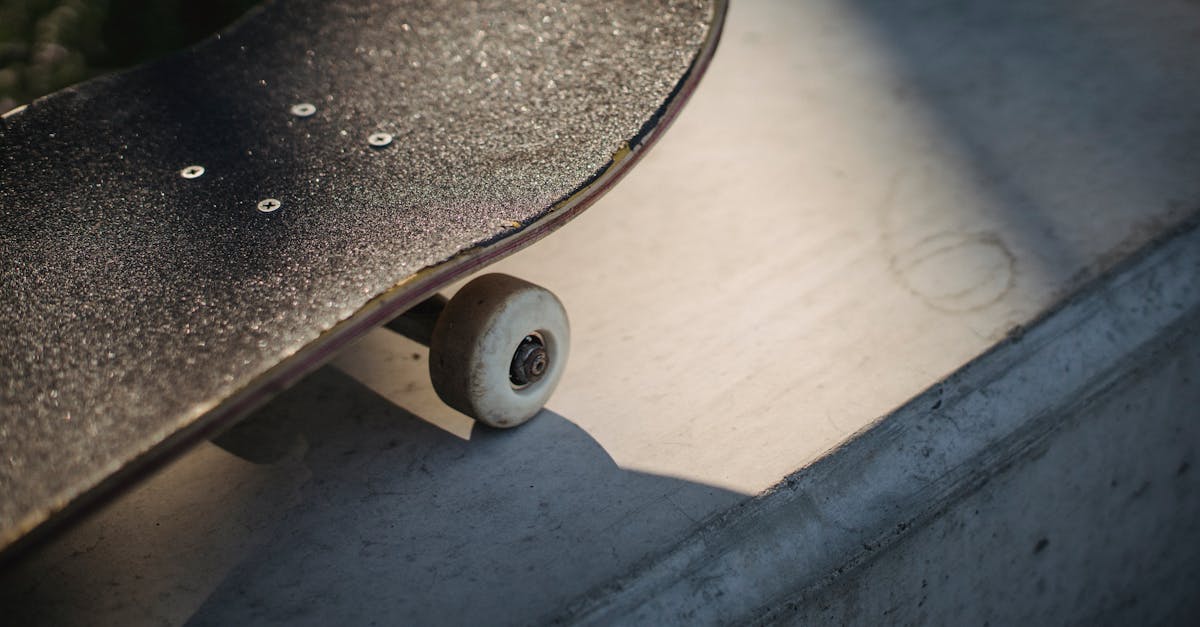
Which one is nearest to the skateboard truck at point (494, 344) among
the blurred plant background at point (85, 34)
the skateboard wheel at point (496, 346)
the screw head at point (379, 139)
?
the skateboard wheel at point (496, 346)

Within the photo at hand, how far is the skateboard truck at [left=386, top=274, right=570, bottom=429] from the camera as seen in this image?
0.97m

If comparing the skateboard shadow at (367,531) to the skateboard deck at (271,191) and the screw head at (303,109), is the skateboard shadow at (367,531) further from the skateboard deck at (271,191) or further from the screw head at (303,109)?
the screw head at (303,109)

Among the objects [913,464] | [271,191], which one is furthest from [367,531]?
[913,464]

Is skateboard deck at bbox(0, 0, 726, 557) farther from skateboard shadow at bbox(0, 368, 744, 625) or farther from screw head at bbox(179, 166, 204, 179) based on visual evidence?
skateboard shadow at bbox(0, 368, 744, 625)

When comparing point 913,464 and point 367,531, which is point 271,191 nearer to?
point 367,531

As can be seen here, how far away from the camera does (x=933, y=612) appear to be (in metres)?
1.09

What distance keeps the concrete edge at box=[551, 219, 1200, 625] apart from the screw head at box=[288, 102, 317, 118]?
0.63 m

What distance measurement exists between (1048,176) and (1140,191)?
0.40 ft

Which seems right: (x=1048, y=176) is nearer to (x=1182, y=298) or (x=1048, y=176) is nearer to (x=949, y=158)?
(x=949, y=158)

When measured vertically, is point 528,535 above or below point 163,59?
below

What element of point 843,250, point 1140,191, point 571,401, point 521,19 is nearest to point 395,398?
point 571,401

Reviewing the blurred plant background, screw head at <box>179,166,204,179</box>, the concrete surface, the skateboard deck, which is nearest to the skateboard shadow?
the concrete surface

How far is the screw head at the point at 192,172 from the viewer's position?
104cm

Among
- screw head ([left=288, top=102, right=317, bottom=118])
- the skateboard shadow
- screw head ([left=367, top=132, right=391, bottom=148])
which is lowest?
the skateboard shadow
